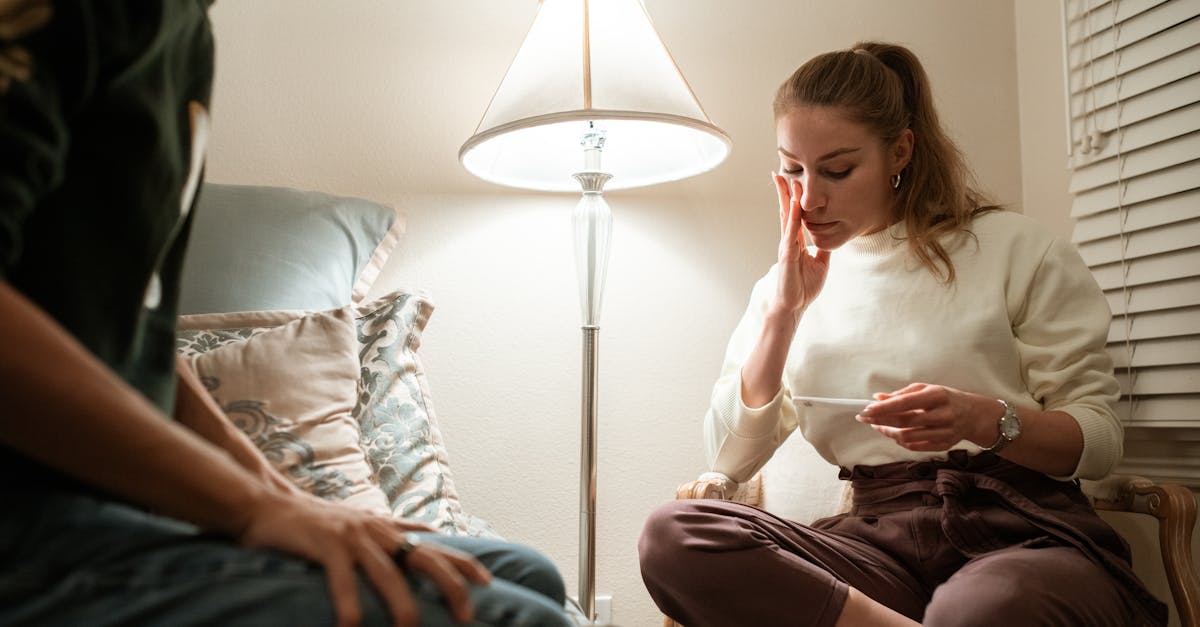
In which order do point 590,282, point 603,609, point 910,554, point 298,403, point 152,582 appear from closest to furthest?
point 152,582, point 298,403, point 910,554, point 590,282, point 603,609

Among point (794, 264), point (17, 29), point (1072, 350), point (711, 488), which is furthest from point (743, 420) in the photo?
point (17, 29)

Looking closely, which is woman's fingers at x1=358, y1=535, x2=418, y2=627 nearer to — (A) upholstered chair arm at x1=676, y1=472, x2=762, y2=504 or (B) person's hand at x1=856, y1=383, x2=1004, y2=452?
(B) person's hand at x1=856, y1=383, x2=1004, y2=452

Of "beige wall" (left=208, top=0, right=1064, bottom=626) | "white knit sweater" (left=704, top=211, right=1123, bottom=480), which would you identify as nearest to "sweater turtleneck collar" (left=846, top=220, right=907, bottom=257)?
"white knit sweater" (left=704, top=211, right=1123, bottom=480)

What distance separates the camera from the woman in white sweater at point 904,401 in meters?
1.35

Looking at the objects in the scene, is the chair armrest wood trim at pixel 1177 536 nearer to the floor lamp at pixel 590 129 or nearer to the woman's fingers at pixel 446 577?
the floor lamp at pixel 590 129

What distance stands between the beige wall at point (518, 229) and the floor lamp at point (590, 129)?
15cm

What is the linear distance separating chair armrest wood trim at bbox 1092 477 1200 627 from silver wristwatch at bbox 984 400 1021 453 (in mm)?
305

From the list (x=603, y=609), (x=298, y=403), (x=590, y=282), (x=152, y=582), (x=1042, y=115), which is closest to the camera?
(x=152, y=582)

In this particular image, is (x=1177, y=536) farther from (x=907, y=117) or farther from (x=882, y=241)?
(x=907, y=117)

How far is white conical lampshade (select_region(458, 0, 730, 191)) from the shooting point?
1662 millimetres

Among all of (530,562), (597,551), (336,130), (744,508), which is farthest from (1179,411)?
(336,130)

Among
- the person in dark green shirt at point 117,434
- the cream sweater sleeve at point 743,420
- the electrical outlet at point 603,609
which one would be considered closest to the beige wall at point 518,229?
the electrical outlet at point 603,609

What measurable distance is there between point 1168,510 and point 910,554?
1.34ft

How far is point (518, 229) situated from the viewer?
81.3 inches
